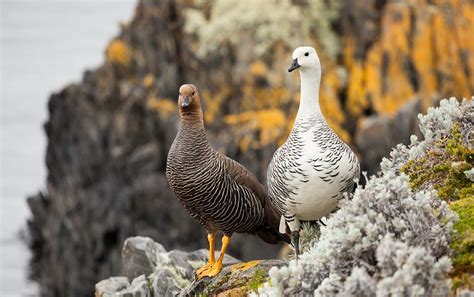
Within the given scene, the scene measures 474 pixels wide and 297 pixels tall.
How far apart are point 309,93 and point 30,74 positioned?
181ft

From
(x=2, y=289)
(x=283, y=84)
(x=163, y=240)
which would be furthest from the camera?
(x=2, y=289)

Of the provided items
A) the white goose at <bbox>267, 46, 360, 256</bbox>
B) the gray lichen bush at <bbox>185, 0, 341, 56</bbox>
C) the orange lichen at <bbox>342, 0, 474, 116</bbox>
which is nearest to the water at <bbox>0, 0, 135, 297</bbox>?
the gray lichen bush at <bbox>185, 0, 341, 56</bbox>

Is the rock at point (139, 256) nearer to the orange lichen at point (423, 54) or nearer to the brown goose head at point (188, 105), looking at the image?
the brown goose head at point (188, 105)

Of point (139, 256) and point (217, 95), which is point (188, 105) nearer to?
point (139, 256)

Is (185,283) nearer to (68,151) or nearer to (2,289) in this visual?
(68,151)

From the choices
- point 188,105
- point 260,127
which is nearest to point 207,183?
point 188,105

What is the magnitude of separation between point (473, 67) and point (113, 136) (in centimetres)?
1393

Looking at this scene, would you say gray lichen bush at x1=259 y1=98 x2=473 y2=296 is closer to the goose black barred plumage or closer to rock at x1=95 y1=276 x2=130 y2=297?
the goose black barred plumage

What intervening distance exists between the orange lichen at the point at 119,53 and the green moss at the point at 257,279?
23.1 m

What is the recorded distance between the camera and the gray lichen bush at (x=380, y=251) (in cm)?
562

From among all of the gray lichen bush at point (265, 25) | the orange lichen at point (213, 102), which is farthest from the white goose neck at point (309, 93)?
the orange lichen at point (213, 102)

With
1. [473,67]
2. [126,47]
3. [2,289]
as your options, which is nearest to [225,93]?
[126,47]

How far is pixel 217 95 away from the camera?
2786 centimetres

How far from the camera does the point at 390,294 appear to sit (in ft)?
18.3
